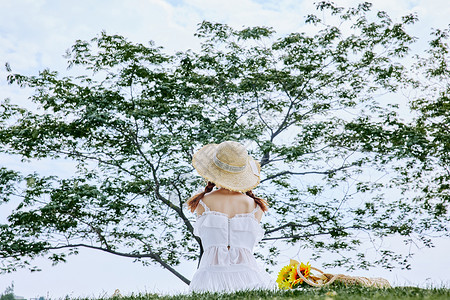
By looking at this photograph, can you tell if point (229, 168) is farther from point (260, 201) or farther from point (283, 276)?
point (283, 276)

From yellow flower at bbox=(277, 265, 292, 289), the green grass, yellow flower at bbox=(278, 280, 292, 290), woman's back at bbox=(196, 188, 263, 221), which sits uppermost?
woman's back at bbox=(196, 188, 263, 221)

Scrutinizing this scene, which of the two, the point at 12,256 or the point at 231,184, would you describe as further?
the point at 12,256

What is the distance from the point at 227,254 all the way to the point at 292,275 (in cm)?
87

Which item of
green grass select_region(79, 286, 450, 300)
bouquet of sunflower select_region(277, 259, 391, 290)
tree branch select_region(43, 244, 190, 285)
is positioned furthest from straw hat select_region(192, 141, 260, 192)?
tree branch select_region(43, 244, 190, 285)

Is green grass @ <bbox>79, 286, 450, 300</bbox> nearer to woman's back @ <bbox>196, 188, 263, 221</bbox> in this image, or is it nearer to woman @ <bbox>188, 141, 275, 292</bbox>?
woman @ <bbox>188, 141, 275, 292</bbox>

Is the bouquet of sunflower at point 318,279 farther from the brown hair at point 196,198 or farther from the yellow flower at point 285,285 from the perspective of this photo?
the brown hair at point 196,198

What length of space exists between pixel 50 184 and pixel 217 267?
7.36 m

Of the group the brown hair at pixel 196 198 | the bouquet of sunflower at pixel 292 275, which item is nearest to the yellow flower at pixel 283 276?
the bouquet of sunflower at pixel 292 275

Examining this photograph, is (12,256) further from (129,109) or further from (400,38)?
(400,38)

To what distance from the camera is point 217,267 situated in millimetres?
4789

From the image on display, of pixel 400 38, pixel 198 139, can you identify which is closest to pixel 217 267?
pixel 198 139

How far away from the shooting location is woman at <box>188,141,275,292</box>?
4.76 metres

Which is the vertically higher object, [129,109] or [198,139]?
[129,109]

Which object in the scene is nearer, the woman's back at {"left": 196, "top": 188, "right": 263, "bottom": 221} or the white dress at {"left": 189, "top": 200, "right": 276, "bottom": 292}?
the white dress at {"left": 189, "top": 200, "right": 276, "bottom": 292}
